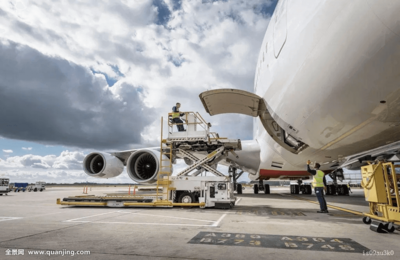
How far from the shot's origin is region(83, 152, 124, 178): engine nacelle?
1478 cm

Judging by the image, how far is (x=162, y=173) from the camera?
9000mm

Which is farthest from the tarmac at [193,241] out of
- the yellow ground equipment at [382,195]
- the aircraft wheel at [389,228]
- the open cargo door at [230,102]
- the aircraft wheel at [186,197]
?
the open cargo door at [230,102]

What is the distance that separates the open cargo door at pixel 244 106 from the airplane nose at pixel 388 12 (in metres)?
3.90

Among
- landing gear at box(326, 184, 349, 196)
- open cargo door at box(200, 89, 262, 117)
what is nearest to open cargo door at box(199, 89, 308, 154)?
open cargo door at box(200, 89, 262, 117)

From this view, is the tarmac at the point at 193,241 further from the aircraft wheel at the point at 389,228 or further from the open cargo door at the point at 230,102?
the open cargo door at the point at 230,102

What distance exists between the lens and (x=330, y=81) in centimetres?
469

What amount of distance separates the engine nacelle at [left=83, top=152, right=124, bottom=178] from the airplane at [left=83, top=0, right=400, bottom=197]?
8.60 m

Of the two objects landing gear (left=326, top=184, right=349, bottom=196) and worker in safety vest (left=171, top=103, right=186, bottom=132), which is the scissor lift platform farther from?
landing gear (left=326, top=184, right=349, bottom=196)

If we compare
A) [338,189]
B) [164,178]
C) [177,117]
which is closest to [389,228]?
[164,178]

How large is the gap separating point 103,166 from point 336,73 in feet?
43.9

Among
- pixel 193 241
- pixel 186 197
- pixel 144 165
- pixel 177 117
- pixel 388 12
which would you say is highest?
pixel 177 117

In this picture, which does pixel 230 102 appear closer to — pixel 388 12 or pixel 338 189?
pixel 388 12

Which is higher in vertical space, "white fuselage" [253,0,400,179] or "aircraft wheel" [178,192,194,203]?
"white fuselage" [253,0,400,179]

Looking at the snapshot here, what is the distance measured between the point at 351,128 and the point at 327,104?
0.99 meters
